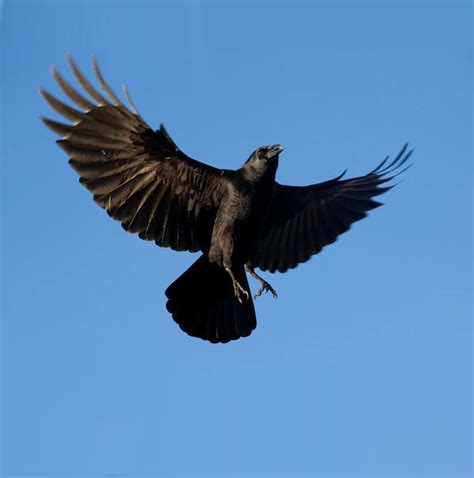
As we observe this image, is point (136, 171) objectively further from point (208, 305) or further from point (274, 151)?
point (208, 305)

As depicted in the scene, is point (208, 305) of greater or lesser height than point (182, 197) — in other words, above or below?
below

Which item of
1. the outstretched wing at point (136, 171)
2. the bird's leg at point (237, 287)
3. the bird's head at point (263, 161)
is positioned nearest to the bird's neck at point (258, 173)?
the bird's head at point (263, 161)

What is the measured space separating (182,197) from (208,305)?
1.16 metres

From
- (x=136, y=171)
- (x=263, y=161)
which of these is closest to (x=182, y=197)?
(x=136, y=171)

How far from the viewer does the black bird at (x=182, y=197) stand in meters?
9.79

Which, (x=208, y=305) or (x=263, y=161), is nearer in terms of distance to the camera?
(x=263, y=161)

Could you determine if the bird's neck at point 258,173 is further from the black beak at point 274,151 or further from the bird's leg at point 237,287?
the bird's leg at point 237,287

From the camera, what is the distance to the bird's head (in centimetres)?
993

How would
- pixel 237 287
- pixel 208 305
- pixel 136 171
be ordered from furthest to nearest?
pixel 208 305, pixel 136 171, pixel 237 287

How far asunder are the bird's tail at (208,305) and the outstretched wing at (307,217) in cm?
52

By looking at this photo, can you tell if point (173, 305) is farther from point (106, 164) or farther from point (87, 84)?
point (87, 84)

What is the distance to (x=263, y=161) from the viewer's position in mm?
9938

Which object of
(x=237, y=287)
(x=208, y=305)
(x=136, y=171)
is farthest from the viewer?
(x=208, y=305)

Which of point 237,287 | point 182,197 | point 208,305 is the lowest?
point 237,287
